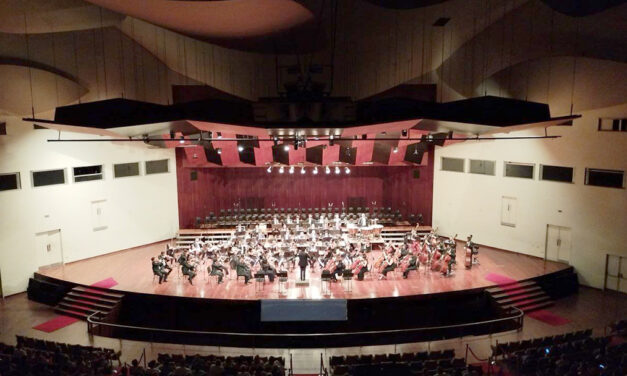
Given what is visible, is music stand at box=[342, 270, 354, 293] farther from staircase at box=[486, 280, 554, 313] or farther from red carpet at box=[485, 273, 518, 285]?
red carpet at box=[485, 273, 518, 285]

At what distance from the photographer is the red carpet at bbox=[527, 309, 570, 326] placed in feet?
41.3

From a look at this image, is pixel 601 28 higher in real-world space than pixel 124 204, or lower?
higher

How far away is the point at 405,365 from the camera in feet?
30.0

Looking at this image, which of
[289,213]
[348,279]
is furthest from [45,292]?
[289,213]

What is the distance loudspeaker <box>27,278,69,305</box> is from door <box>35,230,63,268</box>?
93 cm

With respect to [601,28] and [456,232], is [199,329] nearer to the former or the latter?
[456,232]

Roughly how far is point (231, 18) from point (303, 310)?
303 inches

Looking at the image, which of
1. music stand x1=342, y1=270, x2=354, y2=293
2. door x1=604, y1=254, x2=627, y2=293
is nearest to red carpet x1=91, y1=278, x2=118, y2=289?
music stand x1=342, y1=270, x2=354, y2=293

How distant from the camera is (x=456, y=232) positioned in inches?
746

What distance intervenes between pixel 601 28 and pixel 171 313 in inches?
554

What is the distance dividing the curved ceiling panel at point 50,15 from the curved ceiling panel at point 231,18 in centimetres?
212

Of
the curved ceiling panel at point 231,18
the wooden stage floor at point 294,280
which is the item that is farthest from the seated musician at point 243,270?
the curved ceiling panel at point 231,18

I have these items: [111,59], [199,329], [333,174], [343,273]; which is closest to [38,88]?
[111,59]

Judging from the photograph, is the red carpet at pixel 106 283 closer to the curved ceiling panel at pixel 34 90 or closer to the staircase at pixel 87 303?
the staircase at pixel 87 303
